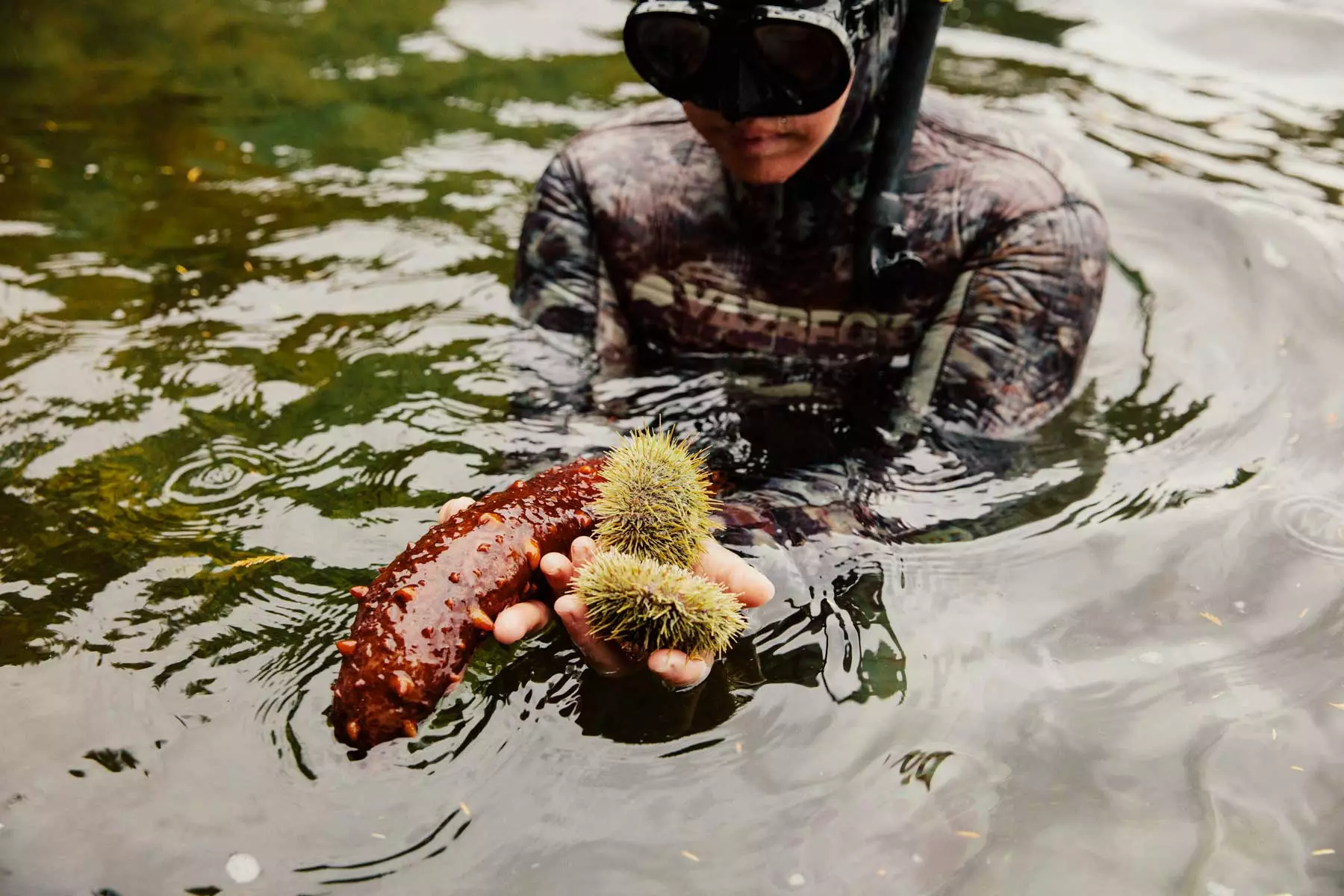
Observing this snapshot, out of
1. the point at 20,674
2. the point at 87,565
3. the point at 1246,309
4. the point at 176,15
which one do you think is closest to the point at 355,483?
the point at 87,565

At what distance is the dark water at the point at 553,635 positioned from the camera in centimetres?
269

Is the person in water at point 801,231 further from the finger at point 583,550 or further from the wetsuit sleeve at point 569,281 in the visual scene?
the finger at point 583,550

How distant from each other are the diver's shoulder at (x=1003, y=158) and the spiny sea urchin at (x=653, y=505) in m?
1.85

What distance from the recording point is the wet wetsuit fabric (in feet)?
12.2

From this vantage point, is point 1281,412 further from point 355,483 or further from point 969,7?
point 969,7

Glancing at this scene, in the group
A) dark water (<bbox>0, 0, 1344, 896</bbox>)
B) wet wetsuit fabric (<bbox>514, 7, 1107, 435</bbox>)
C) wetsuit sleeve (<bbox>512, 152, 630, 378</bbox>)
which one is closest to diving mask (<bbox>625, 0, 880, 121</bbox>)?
wet wetsuit fabric (<bbox>514, 7, 1107, 435</bbox>)

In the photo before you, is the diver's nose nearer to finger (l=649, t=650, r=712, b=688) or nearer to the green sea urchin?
the green sea urchin

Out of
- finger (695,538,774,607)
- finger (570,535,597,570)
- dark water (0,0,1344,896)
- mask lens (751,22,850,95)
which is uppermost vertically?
mask lens (751,22,850,95)

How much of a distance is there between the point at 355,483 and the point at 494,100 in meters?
4.46

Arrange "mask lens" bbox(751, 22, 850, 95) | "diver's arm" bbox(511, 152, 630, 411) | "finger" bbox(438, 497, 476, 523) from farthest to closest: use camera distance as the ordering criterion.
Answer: "diver's arm" bbox(511, 152, 630, 411), "mask lens" bbox(751, 22, 850, 95), "finger" bbox(438, 497, 476, 523)

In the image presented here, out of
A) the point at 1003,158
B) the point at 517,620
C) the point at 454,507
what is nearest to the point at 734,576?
the point at 517,620

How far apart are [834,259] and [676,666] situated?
78.6 inches

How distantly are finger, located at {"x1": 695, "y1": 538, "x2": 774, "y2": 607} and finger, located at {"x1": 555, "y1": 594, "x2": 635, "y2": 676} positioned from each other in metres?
0.32

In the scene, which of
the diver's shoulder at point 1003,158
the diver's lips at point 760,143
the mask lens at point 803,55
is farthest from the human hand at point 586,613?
the diver's shoulder at point 1003,158
